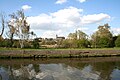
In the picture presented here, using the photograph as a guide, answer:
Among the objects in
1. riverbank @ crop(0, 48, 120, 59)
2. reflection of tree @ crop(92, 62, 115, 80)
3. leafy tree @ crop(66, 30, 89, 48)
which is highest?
leafy tree @ crop(66, 30, 89, 48)

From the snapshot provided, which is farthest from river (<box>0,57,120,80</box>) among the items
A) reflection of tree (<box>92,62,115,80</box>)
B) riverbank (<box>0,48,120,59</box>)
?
riverbank (<box>0,48,120,59</box>)

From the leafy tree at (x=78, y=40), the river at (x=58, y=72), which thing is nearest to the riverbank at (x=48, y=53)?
the river at (x=58, y=72)

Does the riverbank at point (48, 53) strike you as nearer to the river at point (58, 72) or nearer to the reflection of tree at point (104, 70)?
the river at point (58, 72)

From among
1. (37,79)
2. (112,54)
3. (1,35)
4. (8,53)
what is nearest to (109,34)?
(112,54)

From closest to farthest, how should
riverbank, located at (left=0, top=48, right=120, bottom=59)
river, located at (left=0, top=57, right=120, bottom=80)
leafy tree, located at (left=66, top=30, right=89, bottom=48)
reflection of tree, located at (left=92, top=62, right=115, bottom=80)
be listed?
river, located at (left=0, top=57, right=120, bottom=80) < reflection of tree, located at (left=92, top=62, right=115, bottom=80) < riverbank, located at (left=0, top=48, right=120, bottom=59) < leafy tree, located at (left=66, top=30, right=89, bottom=48)

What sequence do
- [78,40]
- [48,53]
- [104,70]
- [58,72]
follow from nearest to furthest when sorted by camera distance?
1. [58,72]
2. [104,70]
3. [48,53]
4. [78,40]

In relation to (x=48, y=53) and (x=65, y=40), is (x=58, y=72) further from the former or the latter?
(x=65, y=40)

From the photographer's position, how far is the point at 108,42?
70.4 metres

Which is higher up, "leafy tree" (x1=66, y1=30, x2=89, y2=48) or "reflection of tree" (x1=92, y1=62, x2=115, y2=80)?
"leafy tree" (x1=66, y1=30, x2=89, y2=48)

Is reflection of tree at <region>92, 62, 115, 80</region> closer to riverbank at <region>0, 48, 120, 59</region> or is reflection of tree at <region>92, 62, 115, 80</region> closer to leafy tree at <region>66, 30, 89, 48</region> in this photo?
riverbank at <region>0, 48, 120, 59</region>

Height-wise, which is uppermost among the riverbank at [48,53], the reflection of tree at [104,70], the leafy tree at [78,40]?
the leafy tree at [78,40]

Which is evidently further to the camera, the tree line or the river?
the tree line

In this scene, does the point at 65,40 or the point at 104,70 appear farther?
the point at 65,40

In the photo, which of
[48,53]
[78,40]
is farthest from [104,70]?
[78,40]
